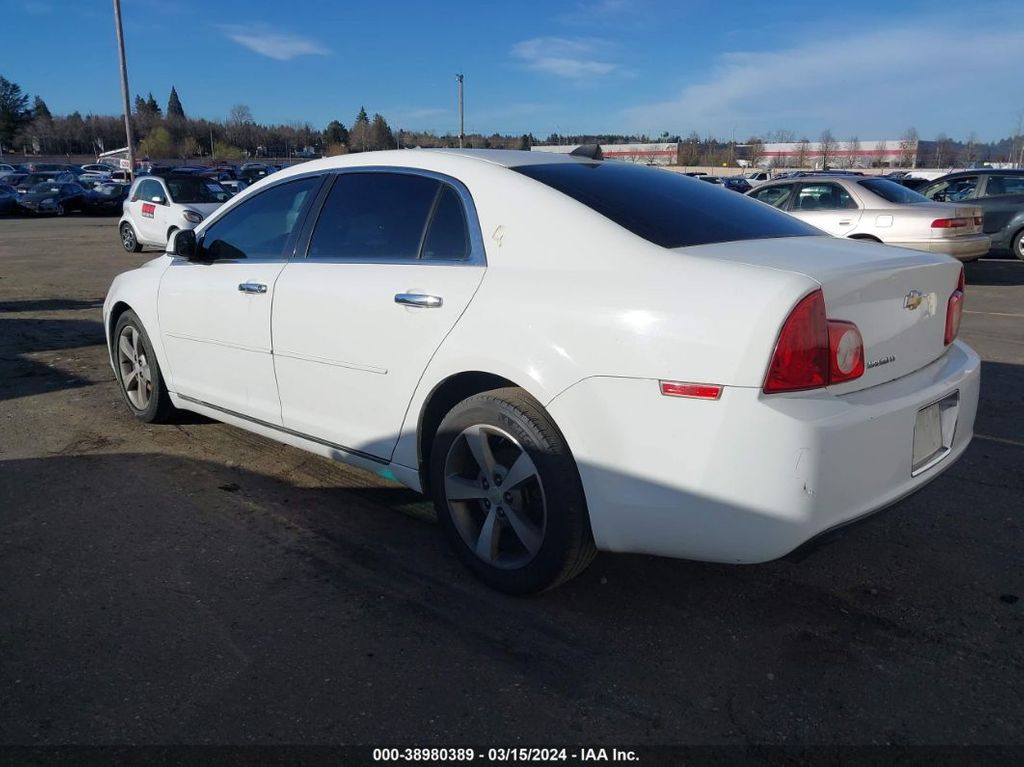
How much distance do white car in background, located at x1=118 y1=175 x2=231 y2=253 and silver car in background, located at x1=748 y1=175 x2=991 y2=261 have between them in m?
10.8

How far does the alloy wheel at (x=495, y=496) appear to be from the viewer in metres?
2.86

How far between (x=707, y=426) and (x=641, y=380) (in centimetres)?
25

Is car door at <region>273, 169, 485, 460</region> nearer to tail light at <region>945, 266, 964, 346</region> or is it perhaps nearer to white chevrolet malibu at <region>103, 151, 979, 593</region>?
white chevrolet malibu at <region>103, 151, 979, 593</region>

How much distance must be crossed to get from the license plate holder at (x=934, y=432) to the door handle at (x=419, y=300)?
5.77ft

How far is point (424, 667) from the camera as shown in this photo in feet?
8.46

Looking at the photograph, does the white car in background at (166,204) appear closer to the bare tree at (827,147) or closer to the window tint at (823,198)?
the window tint at (823,198)

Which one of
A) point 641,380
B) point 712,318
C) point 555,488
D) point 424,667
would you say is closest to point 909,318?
point 712,318

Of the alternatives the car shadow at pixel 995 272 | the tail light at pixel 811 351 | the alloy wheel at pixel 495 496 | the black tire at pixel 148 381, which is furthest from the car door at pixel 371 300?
the car shadow at pixel 995 272

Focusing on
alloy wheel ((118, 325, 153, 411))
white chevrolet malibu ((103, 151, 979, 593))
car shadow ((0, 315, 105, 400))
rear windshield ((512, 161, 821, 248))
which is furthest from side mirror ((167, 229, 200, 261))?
car shadow ((0, 315, 105, 400))

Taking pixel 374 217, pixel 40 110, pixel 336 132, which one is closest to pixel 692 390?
pixel 374 217

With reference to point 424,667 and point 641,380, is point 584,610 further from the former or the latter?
point 641,380

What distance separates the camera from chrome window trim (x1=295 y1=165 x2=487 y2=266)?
10.0 feet

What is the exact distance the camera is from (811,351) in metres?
2.36

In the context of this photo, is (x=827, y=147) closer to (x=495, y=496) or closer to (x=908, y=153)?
(x=908, y=153)
